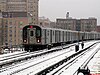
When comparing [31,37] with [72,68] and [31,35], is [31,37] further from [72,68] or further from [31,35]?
[72,68]

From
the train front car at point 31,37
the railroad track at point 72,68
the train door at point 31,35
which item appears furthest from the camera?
the train door at point 31,35

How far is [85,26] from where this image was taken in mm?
182125

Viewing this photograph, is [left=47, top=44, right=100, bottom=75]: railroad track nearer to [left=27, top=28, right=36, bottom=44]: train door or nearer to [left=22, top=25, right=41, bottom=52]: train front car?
[left=22, top=25, right=41, bottom=52]: train front car

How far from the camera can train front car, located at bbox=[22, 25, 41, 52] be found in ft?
93.5

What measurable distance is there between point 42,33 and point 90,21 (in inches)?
6104

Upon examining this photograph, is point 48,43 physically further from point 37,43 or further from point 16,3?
point 16,3

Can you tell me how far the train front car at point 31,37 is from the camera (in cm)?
2850

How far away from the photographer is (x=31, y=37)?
28.6 metres

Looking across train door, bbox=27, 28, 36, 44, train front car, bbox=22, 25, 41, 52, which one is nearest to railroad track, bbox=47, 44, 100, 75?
train front car, bbox=22, 25, 41, 52

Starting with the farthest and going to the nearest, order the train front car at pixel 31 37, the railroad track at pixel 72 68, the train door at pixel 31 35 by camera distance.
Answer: the train door at pixel 31 35 < the train front car at pixel 31 37 < the railroad track at pixel 72 68

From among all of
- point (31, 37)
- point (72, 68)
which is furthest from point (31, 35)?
point (72, 68)

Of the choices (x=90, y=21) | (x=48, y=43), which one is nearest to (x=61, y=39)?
(x=48, y=43)

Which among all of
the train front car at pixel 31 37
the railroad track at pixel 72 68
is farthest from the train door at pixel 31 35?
the railroad track at pixel 72 68

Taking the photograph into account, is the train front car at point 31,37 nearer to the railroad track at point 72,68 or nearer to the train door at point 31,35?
the train door at point 31,35
